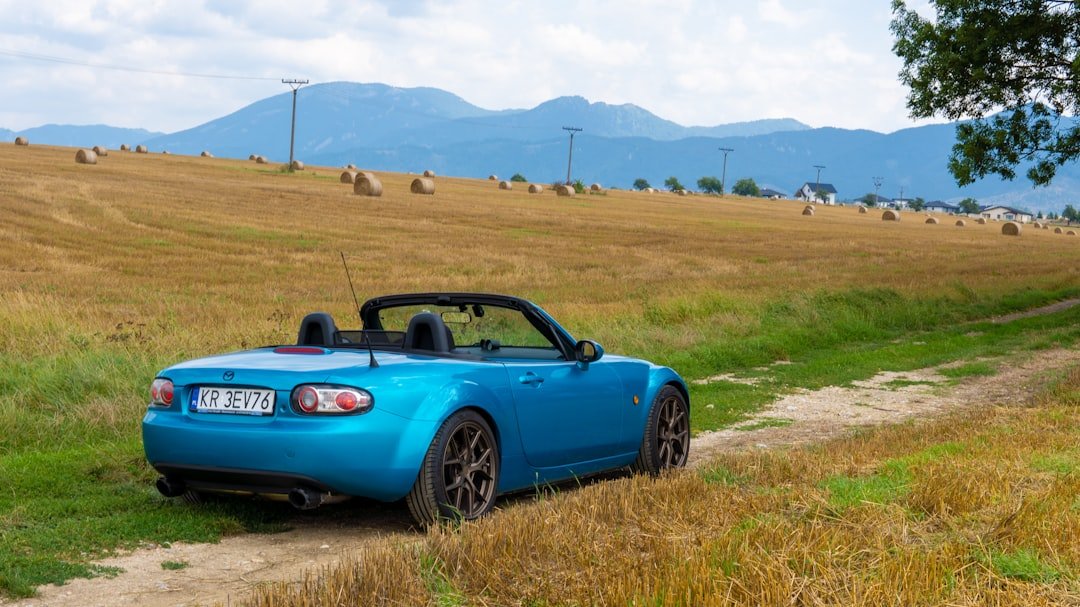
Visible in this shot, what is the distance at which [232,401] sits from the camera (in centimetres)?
633

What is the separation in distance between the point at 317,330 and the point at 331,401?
136cm

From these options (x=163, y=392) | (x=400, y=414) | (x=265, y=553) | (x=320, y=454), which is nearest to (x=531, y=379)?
(x=400, y=414)

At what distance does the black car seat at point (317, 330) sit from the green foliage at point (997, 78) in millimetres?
18979

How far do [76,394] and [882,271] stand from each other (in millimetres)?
25797

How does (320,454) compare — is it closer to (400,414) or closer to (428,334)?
(400,414)

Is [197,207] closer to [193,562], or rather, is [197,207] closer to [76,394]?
[76,394]

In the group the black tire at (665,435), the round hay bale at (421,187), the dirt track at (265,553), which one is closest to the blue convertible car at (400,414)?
the dirt track at (265,553)

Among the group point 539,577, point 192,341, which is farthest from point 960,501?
point 192,341

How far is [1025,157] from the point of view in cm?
2550

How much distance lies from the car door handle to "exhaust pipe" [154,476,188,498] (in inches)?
77.4

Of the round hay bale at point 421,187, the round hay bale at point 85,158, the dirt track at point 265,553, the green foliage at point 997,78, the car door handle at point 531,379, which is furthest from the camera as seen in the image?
the round hay bale at point 85,158

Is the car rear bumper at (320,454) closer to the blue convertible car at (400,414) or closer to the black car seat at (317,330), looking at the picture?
the blue convertible car at (400,414)

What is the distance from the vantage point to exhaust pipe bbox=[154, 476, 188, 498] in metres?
6.56

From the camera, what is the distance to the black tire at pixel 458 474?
6.24m
